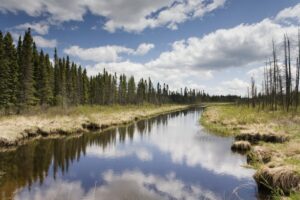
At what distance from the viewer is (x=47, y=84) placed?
4984 centimetres

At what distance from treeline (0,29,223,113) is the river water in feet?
72.1

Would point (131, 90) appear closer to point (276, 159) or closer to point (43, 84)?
point (43, 84)

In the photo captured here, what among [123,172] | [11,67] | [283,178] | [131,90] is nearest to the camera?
[283,178]

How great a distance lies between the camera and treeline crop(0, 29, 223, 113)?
3850cm

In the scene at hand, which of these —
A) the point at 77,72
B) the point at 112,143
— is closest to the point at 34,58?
the point at 77,72

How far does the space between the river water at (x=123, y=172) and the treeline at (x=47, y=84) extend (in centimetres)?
2197

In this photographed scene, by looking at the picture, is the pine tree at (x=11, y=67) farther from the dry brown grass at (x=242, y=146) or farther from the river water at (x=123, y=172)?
the dry brown grass at (x=242, y=146)

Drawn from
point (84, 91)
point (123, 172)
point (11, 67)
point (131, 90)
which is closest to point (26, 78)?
point (11, 67)

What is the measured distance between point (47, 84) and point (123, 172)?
41608 millimetres

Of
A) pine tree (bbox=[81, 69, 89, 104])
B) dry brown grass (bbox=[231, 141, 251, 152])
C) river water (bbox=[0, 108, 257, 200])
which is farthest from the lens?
pine tree (bbox=[81, 69, 89, 104])

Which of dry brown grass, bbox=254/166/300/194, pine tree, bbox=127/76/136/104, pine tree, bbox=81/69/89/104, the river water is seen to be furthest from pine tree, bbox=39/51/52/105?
pine tree, bbox=127/76/136/104

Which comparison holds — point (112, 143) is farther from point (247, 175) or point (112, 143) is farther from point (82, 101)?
point (82, 101)

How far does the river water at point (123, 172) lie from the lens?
382 inches

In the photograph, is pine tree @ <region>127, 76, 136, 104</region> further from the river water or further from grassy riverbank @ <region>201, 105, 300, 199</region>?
the river water
